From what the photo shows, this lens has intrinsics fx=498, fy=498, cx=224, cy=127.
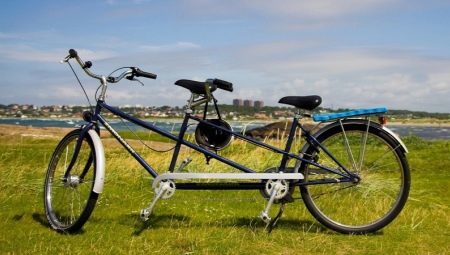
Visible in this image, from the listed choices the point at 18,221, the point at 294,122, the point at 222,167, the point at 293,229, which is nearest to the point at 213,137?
the point at 294,122

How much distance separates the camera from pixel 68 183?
239 inches

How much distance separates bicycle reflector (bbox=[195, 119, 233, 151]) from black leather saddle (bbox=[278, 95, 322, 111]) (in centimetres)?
74

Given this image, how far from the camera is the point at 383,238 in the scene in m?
5.60

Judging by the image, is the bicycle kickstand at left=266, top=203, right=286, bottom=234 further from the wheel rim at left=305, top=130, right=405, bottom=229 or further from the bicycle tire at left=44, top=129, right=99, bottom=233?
the bicycle tire at left=44, top=129, right=99, bottom=233

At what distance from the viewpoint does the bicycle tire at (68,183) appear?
600cm

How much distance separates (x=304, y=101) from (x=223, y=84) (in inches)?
36.0

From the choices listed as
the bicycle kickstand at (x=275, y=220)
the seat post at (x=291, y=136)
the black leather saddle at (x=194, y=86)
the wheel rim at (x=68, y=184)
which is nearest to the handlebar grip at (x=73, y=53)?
the wheel rim at (x=68, y=184)

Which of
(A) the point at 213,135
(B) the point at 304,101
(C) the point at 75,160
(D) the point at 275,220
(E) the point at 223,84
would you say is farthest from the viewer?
(C) the point at 75,160

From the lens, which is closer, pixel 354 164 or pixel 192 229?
pixel 354 164

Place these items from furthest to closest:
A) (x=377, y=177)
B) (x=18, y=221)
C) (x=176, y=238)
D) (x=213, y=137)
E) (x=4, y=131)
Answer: (x=4, y=131) → (x=377, y=177) → (x=18, y=221) → (x=213, y=137) → (x=176, y=238)

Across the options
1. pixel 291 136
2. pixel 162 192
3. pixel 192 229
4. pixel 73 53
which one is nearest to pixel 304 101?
pixel 291 136

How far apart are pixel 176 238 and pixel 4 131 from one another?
83.7ft

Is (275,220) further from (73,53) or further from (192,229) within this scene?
(73,53)

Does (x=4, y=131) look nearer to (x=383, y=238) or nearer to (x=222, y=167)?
(x=222, y=167)
